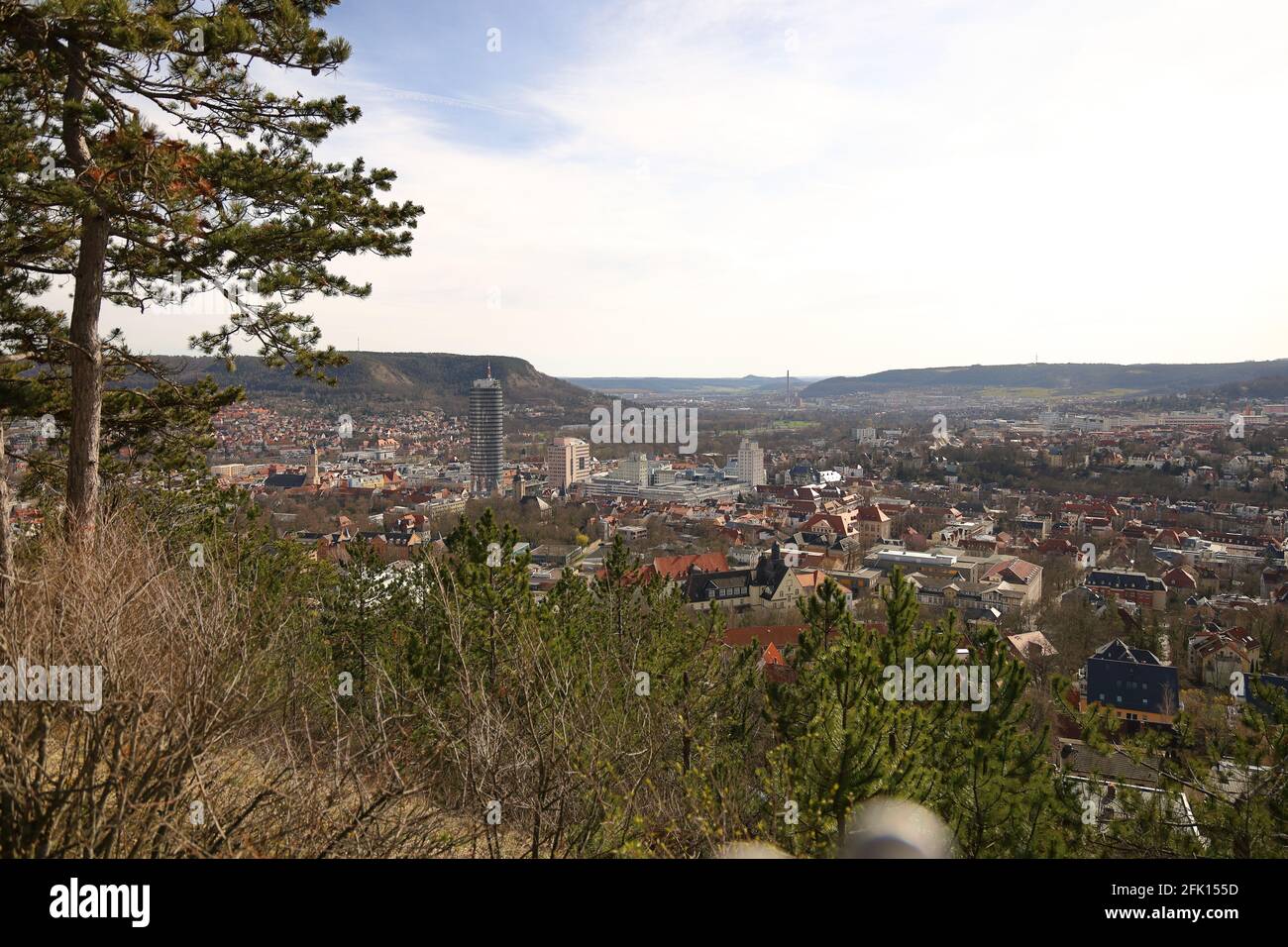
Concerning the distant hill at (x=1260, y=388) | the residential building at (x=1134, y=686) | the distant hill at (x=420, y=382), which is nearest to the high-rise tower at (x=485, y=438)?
the distant hill at (x=420, y=382)

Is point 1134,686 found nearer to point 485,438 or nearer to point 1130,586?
point 1130,586

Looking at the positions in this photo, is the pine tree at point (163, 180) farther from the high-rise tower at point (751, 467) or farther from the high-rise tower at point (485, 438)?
the high-rise tower at point (751, 467)

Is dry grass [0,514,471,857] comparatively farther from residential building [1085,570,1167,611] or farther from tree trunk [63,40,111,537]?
residential building [1085,570,1167,611]

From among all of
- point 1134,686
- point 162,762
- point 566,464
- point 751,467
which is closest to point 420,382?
point 566,464

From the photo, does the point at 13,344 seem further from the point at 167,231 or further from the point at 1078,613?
the point at 1078,613

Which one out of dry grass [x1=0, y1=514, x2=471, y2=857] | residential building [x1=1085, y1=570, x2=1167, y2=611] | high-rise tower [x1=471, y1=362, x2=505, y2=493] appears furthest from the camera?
high-rise tower [x1=471, y1=362, x2=505, y2=493]

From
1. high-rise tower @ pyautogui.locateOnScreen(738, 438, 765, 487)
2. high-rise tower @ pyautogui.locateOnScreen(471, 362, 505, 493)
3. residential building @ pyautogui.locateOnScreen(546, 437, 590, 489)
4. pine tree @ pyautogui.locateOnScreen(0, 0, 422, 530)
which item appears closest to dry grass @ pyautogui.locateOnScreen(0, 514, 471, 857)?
pine tree @ pyautogui.locateOnScreen(0, 0, 422, 530)

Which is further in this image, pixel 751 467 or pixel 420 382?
pixel 420 382
